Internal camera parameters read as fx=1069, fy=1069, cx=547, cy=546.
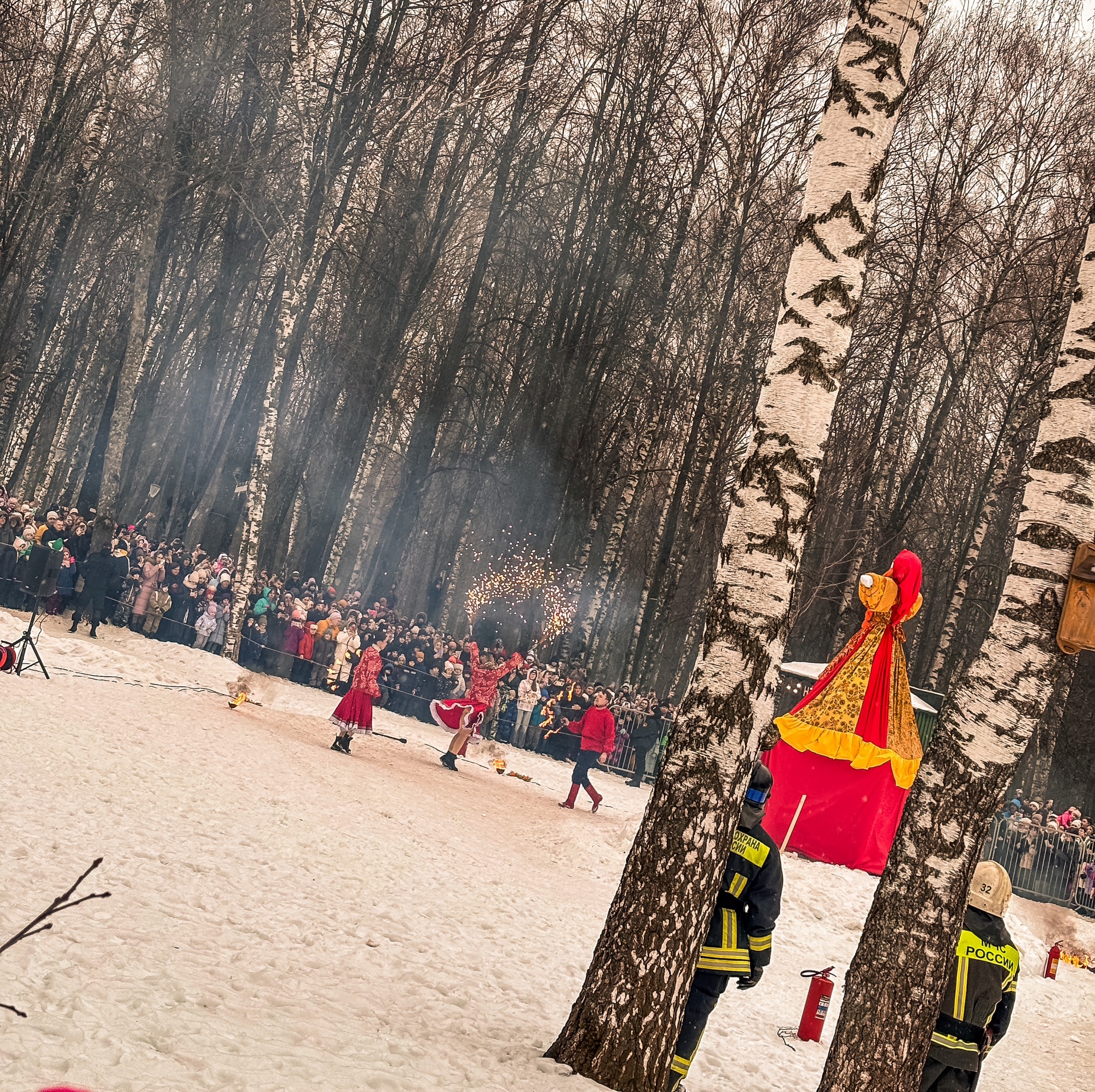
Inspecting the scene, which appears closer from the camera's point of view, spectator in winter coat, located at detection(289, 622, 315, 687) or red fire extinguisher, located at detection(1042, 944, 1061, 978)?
red fire extinguisher, located at detection(1042, 944, 1061, 978)

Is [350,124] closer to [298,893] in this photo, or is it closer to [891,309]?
[891,309]

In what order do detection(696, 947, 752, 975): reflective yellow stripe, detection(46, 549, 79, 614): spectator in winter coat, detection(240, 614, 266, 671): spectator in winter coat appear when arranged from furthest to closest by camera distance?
detection(240, 614, 266, 671): spectator in winter coat
detection(46, 549, 79, 614): spectator in winter coat
detection(696, 947, 752, 975): reflective yellow stripe

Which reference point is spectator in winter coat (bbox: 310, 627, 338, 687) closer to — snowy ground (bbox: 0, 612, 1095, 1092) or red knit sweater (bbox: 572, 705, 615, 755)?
snowy ground (bbox: 0, 612, 1095, 1092)

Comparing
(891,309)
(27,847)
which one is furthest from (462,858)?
(891,309)

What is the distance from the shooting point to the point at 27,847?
6406mm

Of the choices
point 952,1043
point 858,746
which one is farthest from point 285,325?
point 952,1043

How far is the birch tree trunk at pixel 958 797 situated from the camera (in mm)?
4871

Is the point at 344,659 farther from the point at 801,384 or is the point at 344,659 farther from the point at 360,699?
the point at 801,384

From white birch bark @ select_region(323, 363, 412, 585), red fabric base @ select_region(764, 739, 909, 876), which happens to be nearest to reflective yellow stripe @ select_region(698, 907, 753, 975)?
red fabric base @ select_region(764, 739, 909, 876)

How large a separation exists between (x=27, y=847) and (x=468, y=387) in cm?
2446

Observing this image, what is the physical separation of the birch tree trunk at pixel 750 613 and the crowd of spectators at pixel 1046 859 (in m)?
15.3

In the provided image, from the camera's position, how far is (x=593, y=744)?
15117 millimetres

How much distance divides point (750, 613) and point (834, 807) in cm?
923

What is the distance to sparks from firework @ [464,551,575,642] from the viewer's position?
79.4 feet
